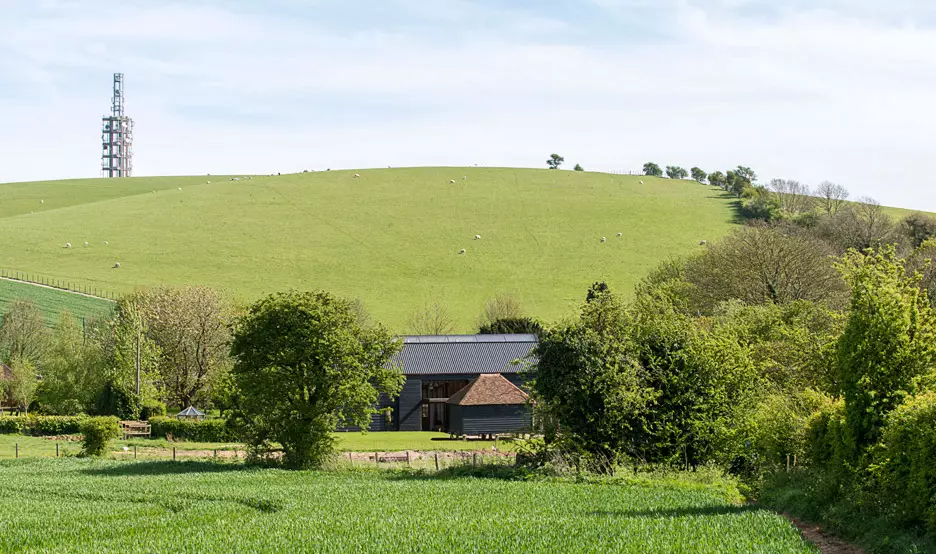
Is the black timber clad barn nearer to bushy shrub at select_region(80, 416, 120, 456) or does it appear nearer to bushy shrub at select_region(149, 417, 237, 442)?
bushy shrub at select_region(149, 417, 237, 442)

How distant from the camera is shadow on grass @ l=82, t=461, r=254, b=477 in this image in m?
35.2

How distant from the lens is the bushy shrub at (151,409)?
63.5 m

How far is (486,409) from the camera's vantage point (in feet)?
203

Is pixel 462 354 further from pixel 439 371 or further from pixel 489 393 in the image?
pixel 489 393

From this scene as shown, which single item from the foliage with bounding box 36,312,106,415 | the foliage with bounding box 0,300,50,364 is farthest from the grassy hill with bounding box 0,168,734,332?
the foliage with bounding box 36,312,106,415

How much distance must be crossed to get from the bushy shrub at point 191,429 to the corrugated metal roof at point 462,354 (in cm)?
1582

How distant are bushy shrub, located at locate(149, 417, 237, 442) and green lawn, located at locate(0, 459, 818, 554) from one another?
2448 cm

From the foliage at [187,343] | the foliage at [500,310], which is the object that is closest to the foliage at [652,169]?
the foliage at [500,310]

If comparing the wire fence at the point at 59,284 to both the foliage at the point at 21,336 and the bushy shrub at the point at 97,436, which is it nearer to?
the foliage at the point at 21,336

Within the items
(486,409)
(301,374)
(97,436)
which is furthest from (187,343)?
(301,374)

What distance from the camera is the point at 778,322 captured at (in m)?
46.7

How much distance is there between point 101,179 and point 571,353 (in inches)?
6849

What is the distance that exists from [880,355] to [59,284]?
98.6 m

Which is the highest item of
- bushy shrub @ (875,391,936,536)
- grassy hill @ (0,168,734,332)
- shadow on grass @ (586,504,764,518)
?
grassy hill @ (0,168,734,332)
